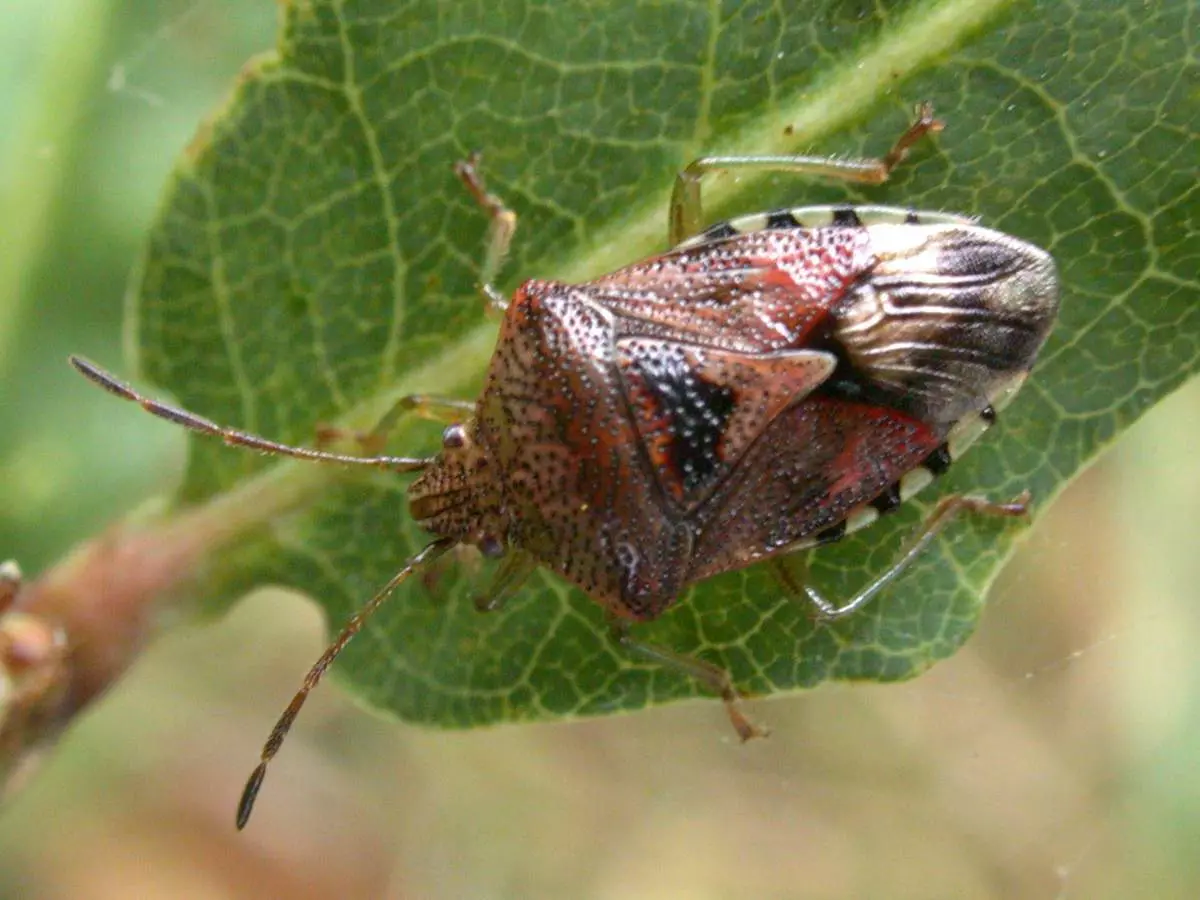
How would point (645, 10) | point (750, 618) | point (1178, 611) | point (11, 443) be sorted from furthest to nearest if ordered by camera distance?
point (1178, 611) → point (11, 443) → point (750, 618) → point (645, 10)

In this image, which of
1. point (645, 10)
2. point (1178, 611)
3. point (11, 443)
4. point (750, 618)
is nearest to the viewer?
point (645, 10)

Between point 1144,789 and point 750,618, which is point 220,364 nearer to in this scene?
point 750,618

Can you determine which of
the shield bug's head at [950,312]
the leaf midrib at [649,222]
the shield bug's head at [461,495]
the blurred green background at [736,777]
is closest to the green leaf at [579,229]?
the leaf midrib at [649,222]

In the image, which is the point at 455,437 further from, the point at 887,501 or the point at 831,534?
the point at 887,501

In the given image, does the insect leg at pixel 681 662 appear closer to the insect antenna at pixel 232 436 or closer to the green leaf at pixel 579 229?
the green leaf at pixel 579 229

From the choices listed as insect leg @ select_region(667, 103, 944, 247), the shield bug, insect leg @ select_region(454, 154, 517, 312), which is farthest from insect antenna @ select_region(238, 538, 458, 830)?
insect leg @ select_region(667, 103, 944, 247)

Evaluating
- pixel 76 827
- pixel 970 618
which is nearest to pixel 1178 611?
pixel 970 618

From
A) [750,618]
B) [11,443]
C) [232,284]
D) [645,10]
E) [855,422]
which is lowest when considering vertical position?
[750,618]

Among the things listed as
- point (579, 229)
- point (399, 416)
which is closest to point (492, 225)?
point (579, 229)
